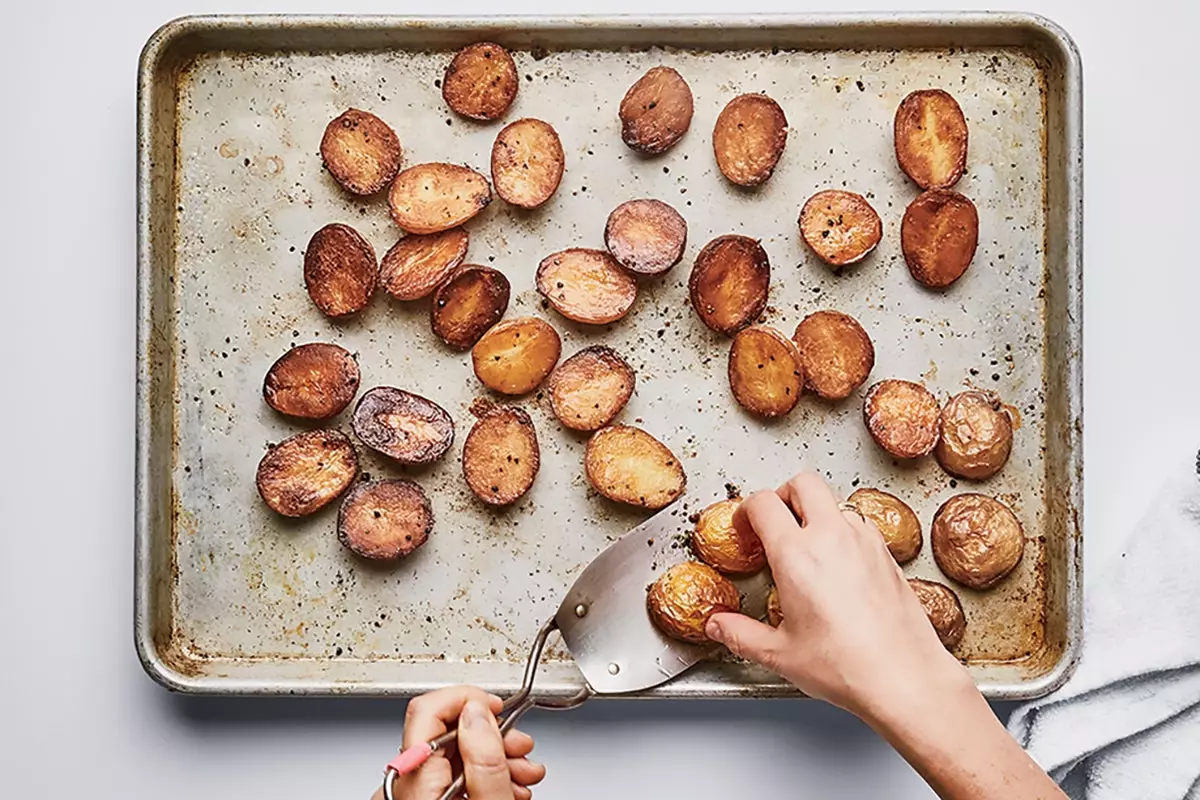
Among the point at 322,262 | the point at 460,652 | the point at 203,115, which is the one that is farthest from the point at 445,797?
the point at 203,115

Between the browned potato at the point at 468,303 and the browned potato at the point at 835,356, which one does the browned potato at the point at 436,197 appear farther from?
the browned potato at the point at 835,356

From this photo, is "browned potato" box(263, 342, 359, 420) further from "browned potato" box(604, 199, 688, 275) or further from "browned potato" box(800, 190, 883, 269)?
"browned potato" box(800, 190, 883, 269)

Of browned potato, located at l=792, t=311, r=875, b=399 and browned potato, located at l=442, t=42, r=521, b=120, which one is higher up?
browned potato, located at l=442, t=42, r=521, b=120

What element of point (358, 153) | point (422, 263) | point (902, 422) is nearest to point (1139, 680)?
point (902, 422)

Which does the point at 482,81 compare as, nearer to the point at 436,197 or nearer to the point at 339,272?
the point at 436,197

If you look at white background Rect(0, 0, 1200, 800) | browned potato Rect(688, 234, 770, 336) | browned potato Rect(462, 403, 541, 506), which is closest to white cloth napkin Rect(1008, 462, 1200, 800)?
white background Rect(0, 0, 1200, 800)
